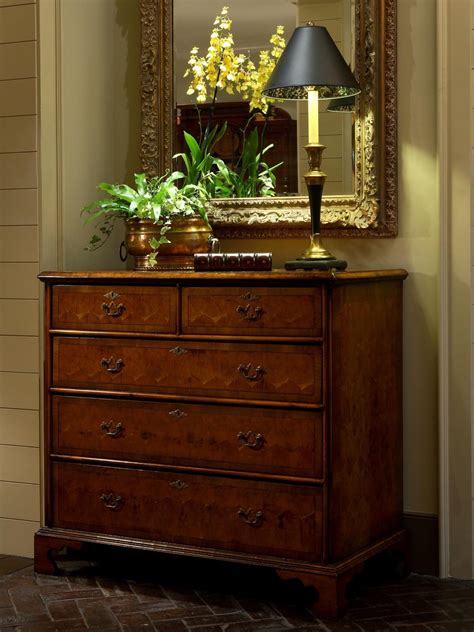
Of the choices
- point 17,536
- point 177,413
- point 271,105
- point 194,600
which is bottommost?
point 194,600

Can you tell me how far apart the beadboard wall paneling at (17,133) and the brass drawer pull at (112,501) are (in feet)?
→ 4.42

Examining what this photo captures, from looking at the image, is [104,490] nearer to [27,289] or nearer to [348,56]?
[27,289]

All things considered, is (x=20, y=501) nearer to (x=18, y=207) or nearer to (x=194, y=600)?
(x=194, y=600)

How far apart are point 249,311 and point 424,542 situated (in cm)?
117

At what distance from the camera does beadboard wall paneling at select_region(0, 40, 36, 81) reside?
385 centimetres

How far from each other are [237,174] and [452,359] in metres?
1.14

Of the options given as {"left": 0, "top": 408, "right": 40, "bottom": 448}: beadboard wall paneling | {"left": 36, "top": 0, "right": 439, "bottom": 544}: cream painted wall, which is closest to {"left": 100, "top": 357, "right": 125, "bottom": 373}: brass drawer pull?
{"left": 0, "top": 408, "right": 40, "bottom": 448}: beadboard wall paneling

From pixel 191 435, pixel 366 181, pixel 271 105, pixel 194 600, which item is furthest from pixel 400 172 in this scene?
pixel 194 600

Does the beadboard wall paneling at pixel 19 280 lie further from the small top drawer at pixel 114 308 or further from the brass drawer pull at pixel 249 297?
the brass drawer pull at pixel 249 297

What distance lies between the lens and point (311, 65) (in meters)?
3.52

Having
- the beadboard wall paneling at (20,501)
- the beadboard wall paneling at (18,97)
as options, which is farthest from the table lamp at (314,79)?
the beadboard wall paneling at (20,501)

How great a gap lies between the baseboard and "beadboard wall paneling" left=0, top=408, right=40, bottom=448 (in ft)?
4.81

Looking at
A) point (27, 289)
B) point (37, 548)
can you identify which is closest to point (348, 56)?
point (27, 289)

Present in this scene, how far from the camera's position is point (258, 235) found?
399 cm
